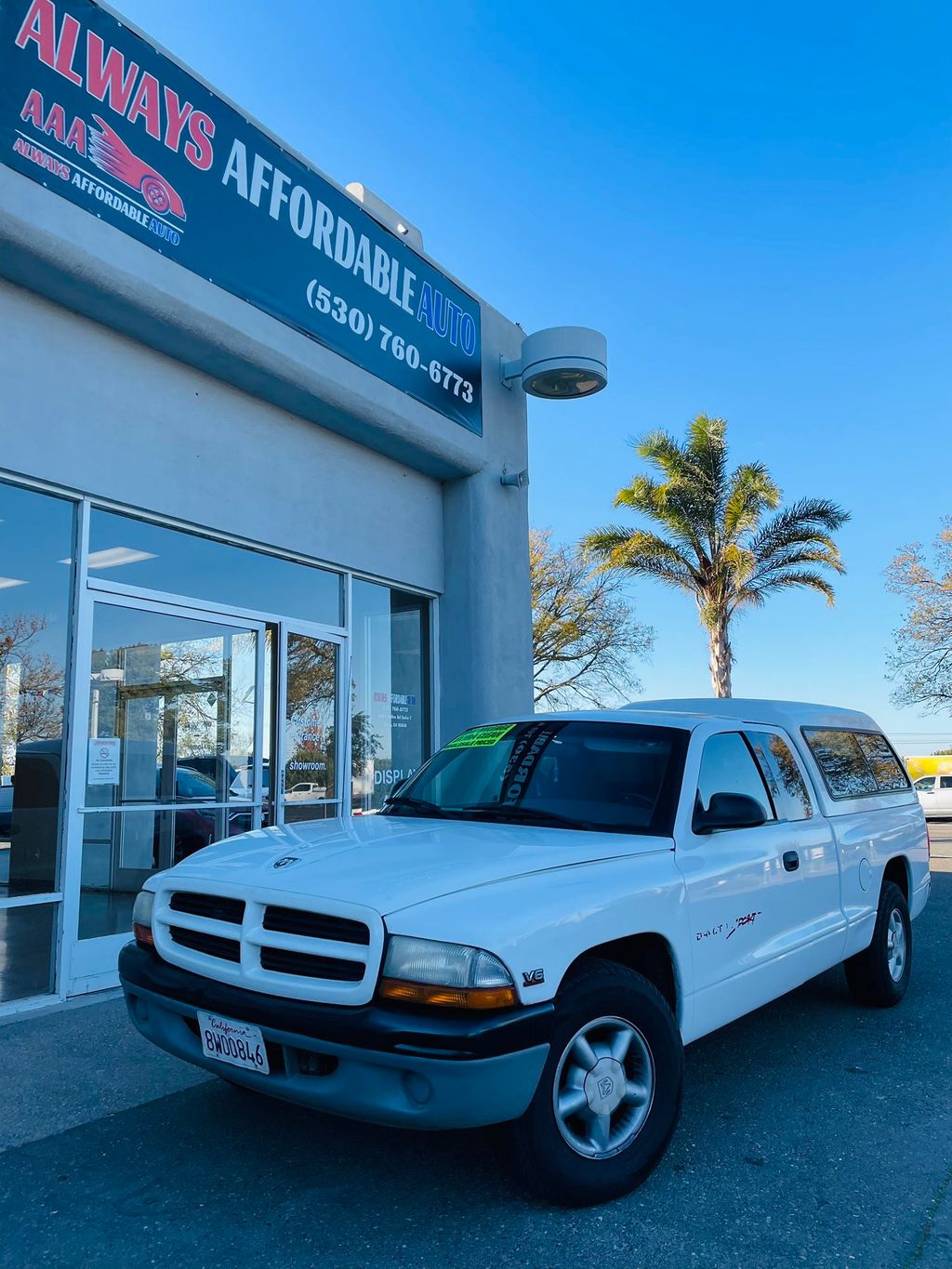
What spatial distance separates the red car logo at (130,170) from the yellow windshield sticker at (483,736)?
4.58 metres

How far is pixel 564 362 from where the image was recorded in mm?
9953

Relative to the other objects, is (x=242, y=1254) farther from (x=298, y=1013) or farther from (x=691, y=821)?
(x=691, y=821)

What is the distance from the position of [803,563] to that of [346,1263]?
22.0 meters

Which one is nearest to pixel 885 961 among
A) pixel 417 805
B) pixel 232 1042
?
pixel 417 805

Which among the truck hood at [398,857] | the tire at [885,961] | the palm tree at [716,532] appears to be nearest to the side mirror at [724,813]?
the truck hood at [398,857]

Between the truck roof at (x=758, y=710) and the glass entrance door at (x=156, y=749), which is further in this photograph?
the glass entrance door at (x=156, y=749)

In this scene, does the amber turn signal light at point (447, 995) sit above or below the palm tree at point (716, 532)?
below

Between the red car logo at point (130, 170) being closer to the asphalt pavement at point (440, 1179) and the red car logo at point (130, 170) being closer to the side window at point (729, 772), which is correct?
the side window at point (729, 772)

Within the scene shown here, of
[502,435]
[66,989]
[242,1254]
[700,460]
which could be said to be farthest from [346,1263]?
[700,460]

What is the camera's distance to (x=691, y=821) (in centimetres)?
404

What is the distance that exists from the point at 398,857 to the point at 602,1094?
1.05 metres

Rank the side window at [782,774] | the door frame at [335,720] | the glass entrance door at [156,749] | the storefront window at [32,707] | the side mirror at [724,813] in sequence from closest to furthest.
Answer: the side mirror at [724,813] < the side window at [782,774] < the storefront window at [32,707] < the glass entrance door at [156,749] < the door frame at [335,720]

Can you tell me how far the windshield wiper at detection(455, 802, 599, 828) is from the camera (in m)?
4.05

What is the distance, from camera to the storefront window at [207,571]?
6938mm
